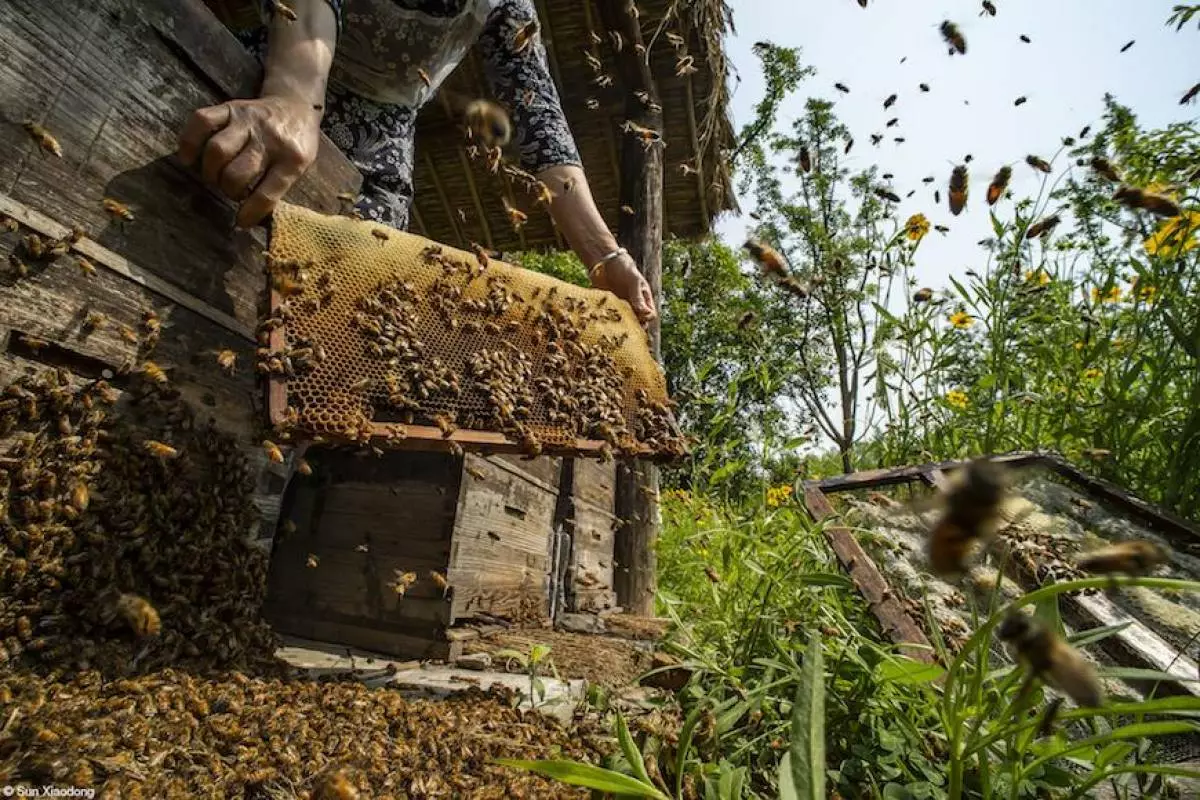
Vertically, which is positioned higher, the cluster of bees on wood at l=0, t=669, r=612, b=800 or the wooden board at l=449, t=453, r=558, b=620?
the wooden board at l=449, t=453, r=558, b=620

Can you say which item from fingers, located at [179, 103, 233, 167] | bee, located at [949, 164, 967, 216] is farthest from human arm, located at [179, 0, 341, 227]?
bee, located at [949, 164, 967, 216]

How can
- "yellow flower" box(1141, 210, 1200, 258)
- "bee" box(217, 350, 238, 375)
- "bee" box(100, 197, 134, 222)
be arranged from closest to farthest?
"bee" box(100, 197, 134, 222), "bee" box(217, 350, 238, 375), "yellow flower" box(1141, 210, 1200, 258)

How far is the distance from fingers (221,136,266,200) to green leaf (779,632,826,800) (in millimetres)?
1893

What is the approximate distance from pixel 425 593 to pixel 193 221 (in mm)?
1690

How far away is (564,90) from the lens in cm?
616

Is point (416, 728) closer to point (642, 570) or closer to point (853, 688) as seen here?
point (853, 688)

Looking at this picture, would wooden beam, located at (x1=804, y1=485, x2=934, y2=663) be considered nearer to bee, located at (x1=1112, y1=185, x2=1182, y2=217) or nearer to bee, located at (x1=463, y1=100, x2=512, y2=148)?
bee, located at (x1=1112, y1=185, x2=1182, y2=217)

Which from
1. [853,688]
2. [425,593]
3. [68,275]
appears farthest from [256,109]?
[853,688]

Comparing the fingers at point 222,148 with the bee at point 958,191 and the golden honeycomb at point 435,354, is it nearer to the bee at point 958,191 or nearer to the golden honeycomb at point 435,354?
the golden honeycomb at point 435,354

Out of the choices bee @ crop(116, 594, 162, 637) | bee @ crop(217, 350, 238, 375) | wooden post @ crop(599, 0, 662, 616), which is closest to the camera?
bee @ crop(116, 594, 162, 637)

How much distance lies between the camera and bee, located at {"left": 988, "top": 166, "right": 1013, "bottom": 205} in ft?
13.4

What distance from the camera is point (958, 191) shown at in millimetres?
4188

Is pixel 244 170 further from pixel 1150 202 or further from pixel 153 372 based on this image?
pixel 1150 202

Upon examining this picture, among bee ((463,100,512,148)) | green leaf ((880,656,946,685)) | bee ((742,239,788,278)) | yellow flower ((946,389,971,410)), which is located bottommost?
green leaf ((880,656,946,685))
